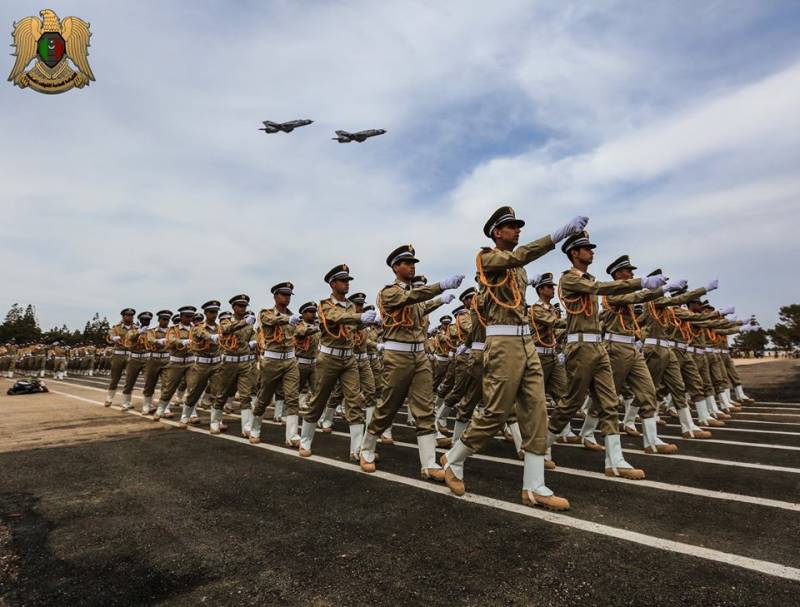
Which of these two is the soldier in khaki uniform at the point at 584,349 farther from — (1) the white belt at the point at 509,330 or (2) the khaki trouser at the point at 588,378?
(1) the white belt at the point at 509,330

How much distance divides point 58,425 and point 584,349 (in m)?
10.5

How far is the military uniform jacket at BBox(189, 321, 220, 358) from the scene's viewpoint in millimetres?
9777

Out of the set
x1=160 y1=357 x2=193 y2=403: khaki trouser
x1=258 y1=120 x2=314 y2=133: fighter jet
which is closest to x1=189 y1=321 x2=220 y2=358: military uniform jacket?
x1=160 y1=357 x2=193 y2=403: khaki trouser

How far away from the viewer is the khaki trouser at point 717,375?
33.3 ft

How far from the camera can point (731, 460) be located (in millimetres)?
5633

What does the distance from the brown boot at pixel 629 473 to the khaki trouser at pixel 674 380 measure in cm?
330

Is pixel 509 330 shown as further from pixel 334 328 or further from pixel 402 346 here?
pixel 334 328

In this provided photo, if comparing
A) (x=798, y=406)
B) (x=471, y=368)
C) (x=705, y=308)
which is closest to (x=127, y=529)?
(x=471, y=368)

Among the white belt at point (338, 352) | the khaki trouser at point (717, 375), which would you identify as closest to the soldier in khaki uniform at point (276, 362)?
the white belt at point (338, 352)

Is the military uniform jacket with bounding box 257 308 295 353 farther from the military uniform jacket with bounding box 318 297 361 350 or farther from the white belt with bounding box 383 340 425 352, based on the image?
the white belt with bounding box 383 340 425 352

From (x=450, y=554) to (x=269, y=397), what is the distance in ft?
18.3

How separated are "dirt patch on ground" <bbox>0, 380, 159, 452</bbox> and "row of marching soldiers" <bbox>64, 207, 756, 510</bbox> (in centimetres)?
115

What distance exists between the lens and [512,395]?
172 inches

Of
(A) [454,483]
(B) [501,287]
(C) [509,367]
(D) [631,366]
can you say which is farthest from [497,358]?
(D) [631,366]
